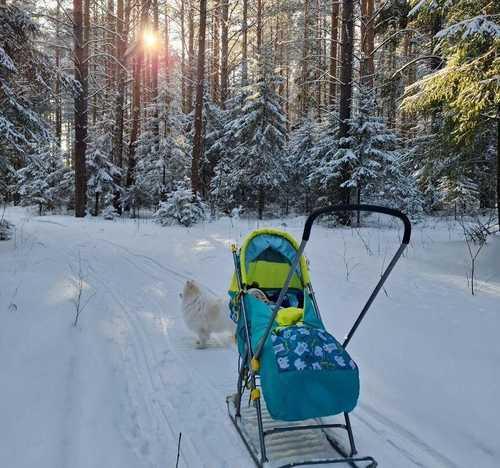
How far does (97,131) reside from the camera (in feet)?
71.0

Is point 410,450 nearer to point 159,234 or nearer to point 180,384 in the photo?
point 180,384

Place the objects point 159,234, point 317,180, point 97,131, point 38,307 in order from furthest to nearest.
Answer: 1. point 97,131
2. point 317,180
3. point 159,234
4. point 38,307

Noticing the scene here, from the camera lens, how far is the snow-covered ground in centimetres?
301

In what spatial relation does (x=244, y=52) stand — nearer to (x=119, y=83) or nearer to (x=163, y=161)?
(x=119, y=83)

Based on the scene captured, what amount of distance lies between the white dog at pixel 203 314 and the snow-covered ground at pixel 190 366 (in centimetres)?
20

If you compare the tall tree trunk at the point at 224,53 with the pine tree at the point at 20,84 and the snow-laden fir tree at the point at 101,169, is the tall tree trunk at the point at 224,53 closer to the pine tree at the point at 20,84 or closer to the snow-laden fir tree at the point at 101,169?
the snow-laden fir tree at the point at 101,169

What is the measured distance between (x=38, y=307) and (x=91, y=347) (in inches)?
61.0

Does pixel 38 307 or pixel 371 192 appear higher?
pixel 371 192

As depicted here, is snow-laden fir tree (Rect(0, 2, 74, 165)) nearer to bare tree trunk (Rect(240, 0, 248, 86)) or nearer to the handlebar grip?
the handlebar grip

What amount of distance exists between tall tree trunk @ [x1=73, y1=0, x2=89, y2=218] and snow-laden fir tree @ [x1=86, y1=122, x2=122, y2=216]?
8.69 feet

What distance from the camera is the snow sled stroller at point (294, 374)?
2516mm

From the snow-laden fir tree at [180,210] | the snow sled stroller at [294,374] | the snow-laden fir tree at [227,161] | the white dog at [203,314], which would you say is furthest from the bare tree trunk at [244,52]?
the snow sled stroller at [294,374]

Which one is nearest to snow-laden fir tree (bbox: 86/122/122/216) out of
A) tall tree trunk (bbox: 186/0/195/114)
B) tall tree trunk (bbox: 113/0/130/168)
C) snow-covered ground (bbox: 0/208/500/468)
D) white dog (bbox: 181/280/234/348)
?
tall tree trunk (bbox: 113/0/130/168)

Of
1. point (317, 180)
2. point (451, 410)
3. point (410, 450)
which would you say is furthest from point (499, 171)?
point (317, 180)
